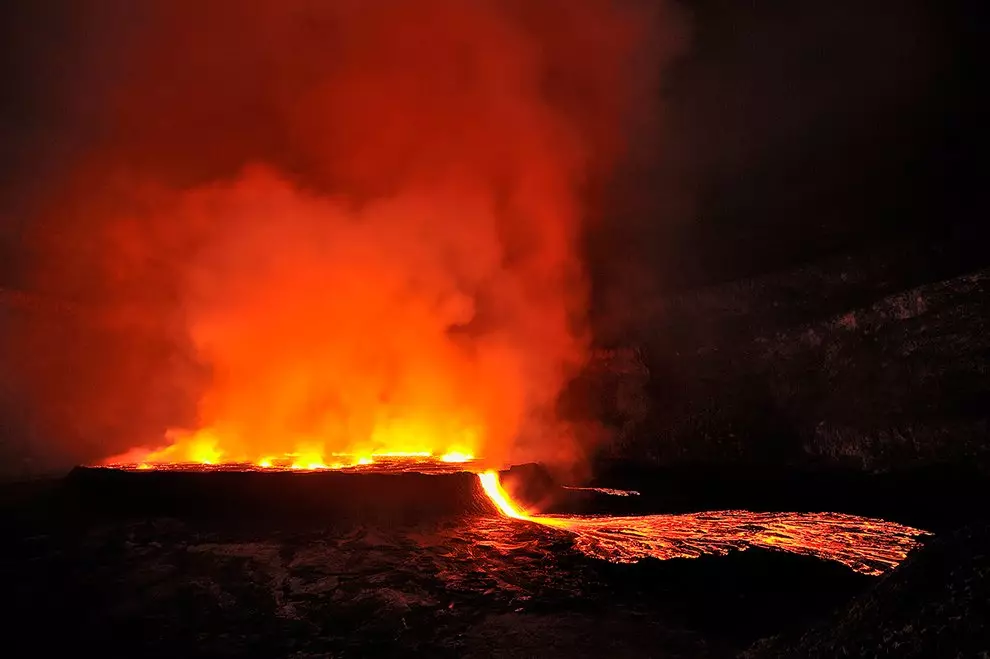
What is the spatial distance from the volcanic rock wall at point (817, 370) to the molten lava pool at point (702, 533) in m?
4.73

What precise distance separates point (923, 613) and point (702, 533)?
264 inches

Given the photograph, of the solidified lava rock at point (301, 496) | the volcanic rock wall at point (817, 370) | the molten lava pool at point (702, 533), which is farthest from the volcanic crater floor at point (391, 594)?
the volcanic rock wall at point (817, 370)

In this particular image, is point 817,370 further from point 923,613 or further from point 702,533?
point 923,613

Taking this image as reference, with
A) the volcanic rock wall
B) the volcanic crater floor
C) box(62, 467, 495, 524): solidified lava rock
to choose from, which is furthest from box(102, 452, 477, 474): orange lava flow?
the volcanic rock wall

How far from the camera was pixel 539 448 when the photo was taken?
1944cm

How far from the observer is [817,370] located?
15.7 metres

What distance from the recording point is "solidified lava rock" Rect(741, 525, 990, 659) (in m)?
2.72

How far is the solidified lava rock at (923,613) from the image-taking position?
272 cm

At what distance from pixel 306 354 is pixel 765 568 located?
2013 centimetres

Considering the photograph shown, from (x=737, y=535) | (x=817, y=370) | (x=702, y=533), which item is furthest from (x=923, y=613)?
(x=817, y=370)

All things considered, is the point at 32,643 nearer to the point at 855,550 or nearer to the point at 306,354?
the point at 855,550

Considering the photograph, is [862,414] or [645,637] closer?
[645,637]

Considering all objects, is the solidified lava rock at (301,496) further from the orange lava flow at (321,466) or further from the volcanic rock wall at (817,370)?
the volcanic rock wall at (817,370)

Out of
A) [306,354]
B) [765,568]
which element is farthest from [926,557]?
[306,354]
